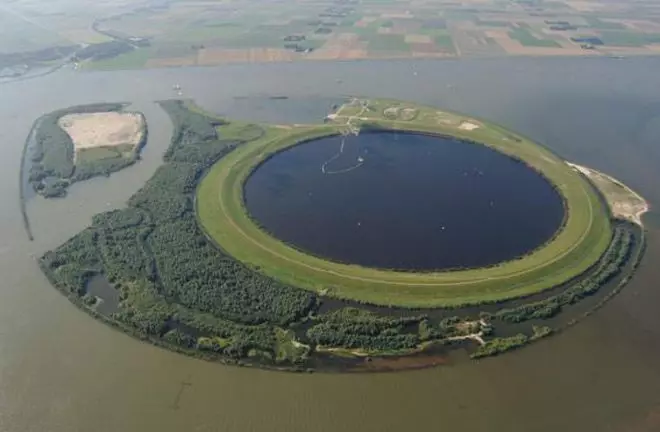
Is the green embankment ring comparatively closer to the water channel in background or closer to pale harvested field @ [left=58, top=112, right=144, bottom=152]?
the water channel in background

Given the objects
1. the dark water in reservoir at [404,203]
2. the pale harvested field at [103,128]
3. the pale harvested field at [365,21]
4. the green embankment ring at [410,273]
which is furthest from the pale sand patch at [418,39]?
the pale harvested field at [103,128]

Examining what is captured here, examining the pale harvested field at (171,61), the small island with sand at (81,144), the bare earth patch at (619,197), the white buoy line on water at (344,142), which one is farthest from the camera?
the pale harvested field at (171,61)

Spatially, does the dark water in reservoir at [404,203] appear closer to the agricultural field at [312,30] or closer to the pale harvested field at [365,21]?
the agricultural field at [312,30]

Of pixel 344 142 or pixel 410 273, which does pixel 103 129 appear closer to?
pixel 344 142

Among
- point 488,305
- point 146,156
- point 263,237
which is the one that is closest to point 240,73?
point 146,156

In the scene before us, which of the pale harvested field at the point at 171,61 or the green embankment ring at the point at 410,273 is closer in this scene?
the green embankment ring at the point at 410,273

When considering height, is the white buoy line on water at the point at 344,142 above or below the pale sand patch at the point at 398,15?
below

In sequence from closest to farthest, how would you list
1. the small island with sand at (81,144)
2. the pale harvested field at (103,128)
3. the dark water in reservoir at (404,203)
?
the dark water in reservoir at (404,203), the small island with sand at (81,144), the pale harvested field at (103,128)
